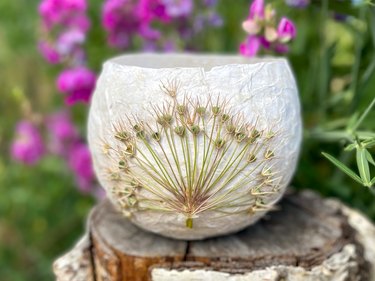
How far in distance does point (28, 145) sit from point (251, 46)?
92 cm

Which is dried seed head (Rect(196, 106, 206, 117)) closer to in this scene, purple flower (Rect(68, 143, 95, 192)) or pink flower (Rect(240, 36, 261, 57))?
pink flower (Rect(240, 36, 261, 57))

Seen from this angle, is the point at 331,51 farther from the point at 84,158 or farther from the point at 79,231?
the point at 79,231

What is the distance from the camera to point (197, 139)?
780 millimetres

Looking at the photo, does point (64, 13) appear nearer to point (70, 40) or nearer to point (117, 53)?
point (70, 40)

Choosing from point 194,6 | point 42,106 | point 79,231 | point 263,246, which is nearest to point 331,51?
point 194,6

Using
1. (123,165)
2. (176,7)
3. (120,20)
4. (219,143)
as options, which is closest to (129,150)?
(123,165)

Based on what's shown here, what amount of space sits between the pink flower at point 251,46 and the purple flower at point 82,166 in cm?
71

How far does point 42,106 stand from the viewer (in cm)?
238

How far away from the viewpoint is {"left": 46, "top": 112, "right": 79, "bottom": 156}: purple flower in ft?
5.41

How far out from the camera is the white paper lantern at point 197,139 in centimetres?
78

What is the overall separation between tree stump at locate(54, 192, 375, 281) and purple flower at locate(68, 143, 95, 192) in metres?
0.56

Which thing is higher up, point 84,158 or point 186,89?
point 186,89

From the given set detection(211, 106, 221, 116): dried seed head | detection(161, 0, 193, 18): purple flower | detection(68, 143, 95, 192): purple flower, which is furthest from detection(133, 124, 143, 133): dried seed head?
detection(68, 143, 95, 192): purple flower

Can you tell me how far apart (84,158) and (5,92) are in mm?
997
